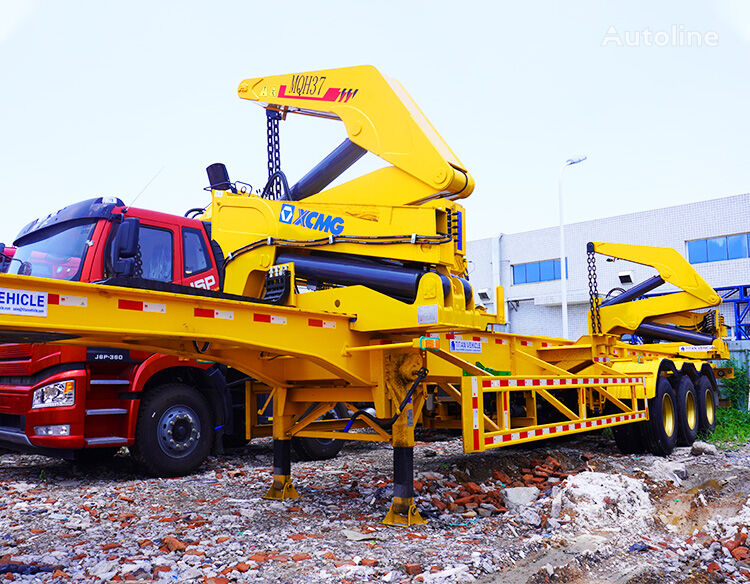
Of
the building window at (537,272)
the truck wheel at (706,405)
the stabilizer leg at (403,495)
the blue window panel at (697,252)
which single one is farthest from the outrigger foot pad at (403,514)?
the building window at (537,272)

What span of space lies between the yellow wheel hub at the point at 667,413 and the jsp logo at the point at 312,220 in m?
6.13

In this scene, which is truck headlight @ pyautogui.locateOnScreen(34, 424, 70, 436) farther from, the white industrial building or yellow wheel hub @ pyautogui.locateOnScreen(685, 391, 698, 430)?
the white industrial building

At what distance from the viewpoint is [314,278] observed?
6.09 metres

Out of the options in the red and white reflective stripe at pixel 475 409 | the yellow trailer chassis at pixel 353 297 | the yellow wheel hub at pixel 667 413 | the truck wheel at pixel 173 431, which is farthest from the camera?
the yellow wheel hub at pixel 667 413

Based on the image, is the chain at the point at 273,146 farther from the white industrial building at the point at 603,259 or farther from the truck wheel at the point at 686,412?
the white industrial building at the point at 603,259

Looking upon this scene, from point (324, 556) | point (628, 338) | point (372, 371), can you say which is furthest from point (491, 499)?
point (628, 338)

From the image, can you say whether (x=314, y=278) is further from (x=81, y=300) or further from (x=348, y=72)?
(x=81, y=300)

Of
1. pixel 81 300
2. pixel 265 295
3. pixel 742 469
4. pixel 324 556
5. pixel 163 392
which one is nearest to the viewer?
pixel 81 300

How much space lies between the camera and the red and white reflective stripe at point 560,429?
19.5ft

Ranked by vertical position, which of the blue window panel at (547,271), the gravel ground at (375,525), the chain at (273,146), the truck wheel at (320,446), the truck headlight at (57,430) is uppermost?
the blue window panel at (547,271)

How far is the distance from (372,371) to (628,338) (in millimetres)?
13072

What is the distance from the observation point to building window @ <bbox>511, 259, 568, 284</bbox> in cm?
3303

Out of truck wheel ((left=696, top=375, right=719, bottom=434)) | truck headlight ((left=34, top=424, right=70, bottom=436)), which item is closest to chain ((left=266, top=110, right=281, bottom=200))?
truck headlight ((left=34, top=424, right=70, bottom=436))

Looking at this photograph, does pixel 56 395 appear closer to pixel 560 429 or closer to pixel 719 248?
pixel 560 429
